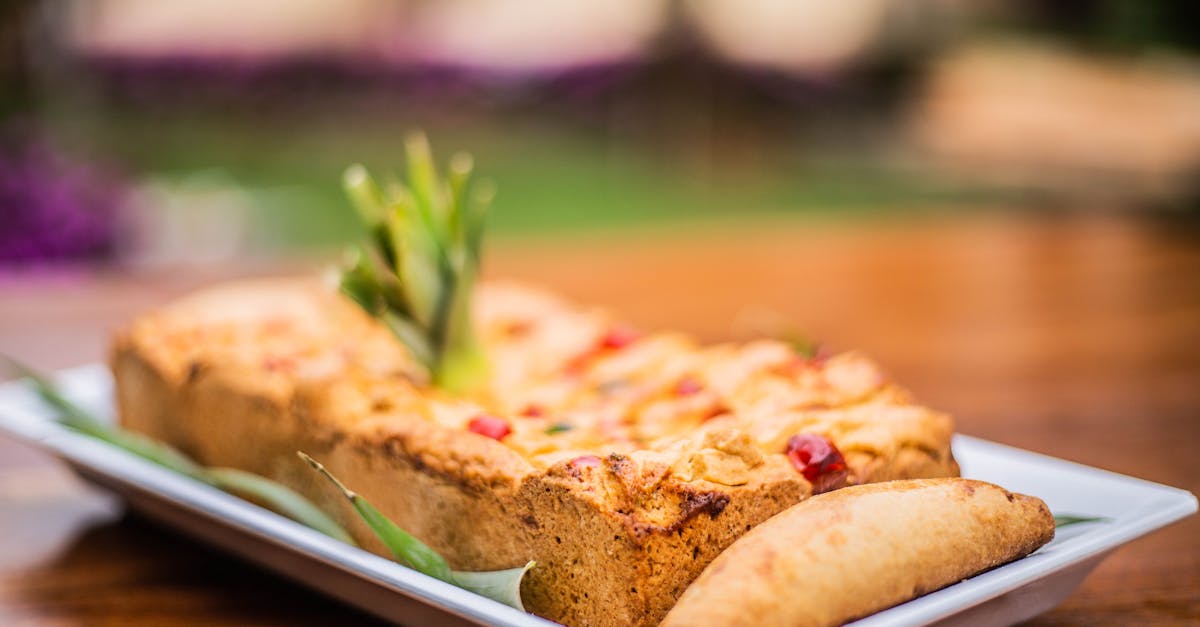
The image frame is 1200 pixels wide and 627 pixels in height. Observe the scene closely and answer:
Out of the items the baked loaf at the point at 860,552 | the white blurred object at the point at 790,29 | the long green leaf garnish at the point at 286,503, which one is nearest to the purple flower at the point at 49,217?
the long green leaf garnish at the point at 286,503

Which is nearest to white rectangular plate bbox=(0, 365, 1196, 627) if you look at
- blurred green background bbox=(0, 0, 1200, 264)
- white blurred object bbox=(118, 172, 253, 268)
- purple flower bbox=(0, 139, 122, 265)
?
purple flower bbox=(0, 139, 122, 265)

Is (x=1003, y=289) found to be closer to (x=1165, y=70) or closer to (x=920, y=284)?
(x=920, y=284)

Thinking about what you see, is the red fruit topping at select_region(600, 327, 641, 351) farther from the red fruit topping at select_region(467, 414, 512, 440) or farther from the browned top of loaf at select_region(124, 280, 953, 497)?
the red fruit topping at select_region(467, 414, 512, 440)

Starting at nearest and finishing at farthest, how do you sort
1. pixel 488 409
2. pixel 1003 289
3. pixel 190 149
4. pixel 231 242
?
pixel 488 409 < pixel 1003 289 < pixel 231 242 < pixel 190 149

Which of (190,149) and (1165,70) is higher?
(1165,70)

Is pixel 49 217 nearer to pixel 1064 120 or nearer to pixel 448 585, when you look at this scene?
pixel 448 585

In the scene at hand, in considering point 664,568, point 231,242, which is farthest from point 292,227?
point 664,568

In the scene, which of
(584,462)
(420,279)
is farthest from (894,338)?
(584,462)
